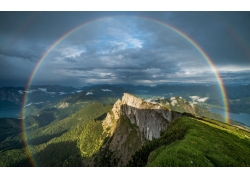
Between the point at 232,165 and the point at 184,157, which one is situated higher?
the point at 184,157

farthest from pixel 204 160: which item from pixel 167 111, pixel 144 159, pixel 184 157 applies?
pixel 167 111

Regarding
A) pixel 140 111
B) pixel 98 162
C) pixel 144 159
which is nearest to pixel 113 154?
pixel 98 162

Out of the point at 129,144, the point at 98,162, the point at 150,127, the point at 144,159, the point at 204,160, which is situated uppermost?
the point at 204,160

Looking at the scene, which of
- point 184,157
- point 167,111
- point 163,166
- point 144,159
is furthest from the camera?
point 167,111

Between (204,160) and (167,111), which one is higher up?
(204,160)
